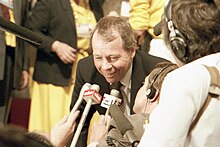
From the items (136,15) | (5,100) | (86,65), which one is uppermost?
(136,15)

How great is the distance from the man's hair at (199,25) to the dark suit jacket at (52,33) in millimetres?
1875

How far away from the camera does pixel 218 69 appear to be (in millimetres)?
1263

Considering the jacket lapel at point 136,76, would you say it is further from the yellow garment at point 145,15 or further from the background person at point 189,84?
the background person at point 189,84

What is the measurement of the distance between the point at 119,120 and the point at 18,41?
5.68 ft

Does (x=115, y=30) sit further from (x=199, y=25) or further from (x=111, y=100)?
(x=199, y=25)

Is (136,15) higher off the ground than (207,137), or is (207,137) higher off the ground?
(136,15)

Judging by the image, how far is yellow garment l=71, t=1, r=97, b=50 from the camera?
3.18 meters

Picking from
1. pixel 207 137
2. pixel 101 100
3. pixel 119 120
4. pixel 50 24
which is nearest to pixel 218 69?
pixel 207 137

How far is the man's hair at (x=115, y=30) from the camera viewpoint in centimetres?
221

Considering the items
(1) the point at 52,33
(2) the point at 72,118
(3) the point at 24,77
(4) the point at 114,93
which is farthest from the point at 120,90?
(3) the point at 24,77

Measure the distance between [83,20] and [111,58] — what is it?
3.19ft

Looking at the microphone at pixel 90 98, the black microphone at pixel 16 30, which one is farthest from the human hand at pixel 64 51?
the black microphone at pixel 16 30

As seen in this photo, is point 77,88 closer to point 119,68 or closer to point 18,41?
point 119,68

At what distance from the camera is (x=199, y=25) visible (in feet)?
4.28
